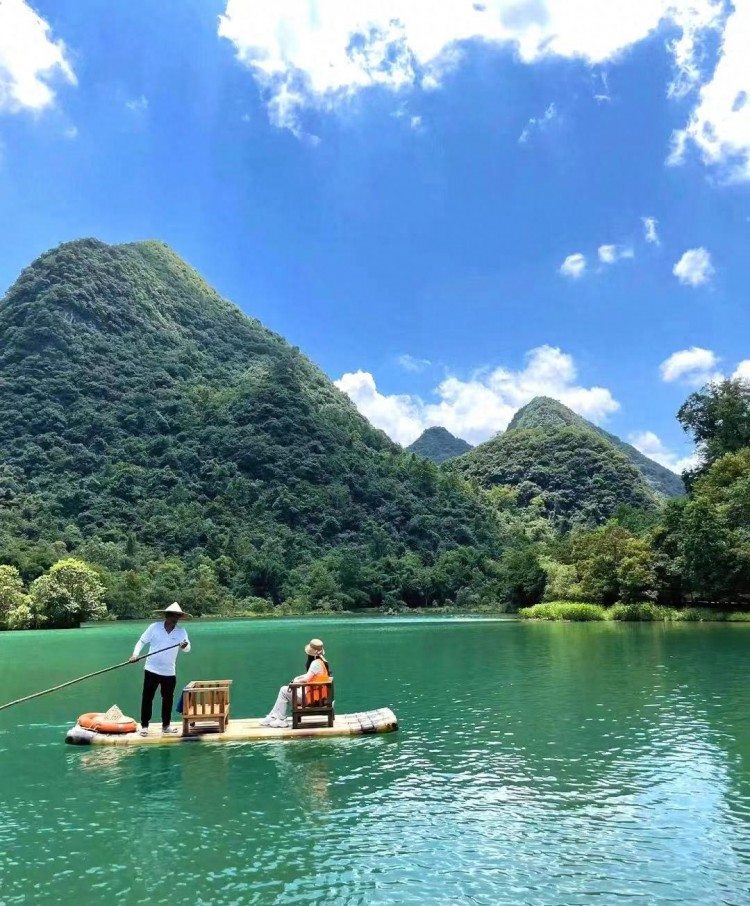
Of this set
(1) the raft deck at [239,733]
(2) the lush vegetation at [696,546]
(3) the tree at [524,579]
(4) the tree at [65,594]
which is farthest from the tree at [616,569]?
(1) the raft deck at [239,733]

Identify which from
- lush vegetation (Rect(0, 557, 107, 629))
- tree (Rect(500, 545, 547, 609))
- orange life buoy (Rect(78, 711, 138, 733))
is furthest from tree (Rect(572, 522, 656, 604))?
orange life buoy (Rect(78, 711, 138, 733))

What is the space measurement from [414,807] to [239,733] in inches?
236

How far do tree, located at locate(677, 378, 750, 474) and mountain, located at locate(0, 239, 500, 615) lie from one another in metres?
63.8

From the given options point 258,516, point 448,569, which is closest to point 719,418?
point 448,569

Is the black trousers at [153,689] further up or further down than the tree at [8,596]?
further down

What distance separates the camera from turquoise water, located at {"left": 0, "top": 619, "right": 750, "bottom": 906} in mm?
9266

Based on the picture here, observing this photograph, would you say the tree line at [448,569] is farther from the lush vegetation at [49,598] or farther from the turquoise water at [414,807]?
the turquoise water at [414,807]

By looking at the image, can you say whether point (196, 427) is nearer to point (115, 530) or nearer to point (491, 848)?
point (115, 530)

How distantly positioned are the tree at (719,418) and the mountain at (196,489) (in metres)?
63.8

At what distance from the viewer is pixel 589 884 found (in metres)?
9.12

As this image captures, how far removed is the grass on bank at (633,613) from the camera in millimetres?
62947

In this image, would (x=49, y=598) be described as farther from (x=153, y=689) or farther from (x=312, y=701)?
(x=312, y=701)

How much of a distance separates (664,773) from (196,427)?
173 metres

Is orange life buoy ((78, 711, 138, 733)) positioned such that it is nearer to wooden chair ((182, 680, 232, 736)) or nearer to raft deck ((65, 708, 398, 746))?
raft deck ((65, 708, 398, 746))
